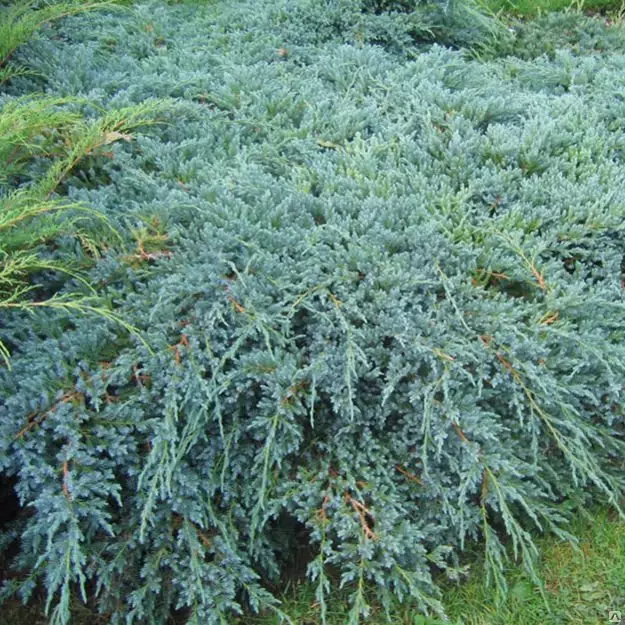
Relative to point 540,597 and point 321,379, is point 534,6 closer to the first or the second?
point 321,379

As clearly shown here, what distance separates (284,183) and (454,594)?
1439 mm

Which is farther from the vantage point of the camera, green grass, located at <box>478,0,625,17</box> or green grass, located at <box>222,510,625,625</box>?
green grass, located at <box>478,0,625,17</box>

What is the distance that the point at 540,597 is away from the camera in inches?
92.0

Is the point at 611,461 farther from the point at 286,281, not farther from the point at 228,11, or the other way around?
the point at 228,11

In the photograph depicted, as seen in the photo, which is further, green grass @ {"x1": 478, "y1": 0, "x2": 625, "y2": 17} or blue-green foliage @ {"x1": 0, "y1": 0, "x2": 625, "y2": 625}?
green grass @ {"x1": 478, "y1": 0, "x2": 625, "y2": 17}

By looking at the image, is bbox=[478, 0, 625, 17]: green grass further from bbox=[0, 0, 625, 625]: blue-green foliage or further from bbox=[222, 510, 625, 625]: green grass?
bbox=[222, 510, 625, 625]: green grass

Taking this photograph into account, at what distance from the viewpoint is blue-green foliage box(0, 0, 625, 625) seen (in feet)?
7.20

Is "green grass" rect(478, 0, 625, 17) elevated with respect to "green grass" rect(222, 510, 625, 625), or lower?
elevated

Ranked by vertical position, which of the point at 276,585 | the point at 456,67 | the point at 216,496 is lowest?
the point at 276,585

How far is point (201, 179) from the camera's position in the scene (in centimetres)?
276

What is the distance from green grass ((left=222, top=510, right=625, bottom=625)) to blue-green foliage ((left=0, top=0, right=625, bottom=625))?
8 cm

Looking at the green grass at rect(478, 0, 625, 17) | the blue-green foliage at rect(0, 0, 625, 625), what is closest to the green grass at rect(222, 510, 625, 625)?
the blue-green foliage at rect(0, 0, 625, 625)

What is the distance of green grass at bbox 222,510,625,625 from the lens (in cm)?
229

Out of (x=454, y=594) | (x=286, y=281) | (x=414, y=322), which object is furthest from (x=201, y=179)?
(x=454, y=594)
